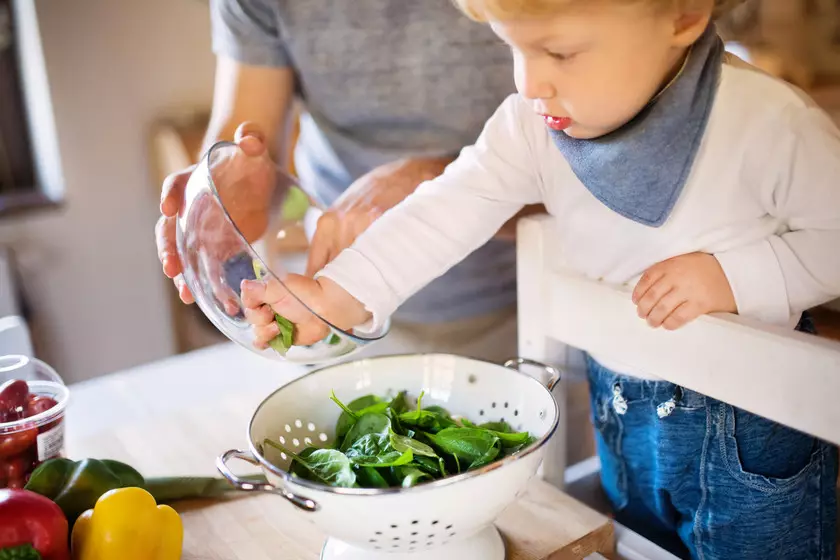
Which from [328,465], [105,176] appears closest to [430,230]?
[328,465]

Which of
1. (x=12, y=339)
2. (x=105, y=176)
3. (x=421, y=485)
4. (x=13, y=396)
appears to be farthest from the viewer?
(x=105, y=176)

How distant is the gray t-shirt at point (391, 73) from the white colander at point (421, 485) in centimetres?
31

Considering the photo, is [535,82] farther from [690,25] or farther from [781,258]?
[781,258]

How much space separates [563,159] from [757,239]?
0.58ft

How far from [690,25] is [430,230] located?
0.90 feet

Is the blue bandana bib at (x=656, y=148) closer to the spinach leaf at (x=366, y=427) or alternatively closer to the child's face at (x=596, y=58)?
the child's face at (x=596, y=58)

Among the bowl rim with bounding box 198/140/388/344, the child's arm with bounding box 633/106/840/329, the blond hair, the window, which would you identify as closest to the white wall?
the window

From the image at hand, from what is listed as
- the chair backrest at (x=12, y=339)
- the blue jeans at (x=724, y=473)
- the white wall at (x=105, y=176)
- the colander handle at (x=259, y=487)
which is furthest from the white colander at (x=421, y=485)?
the white wall at (x=105, y=176)

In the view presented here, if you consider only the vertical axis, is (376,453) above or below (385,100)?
below

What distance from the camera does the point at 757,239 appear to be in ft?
2.22

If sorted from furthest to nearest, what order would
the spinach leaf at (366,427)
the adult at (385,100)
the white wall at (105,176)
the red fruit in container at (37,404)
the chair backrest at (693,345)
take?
the white wall at (105,176), the adult at (385,100), the red fruit in container at (37,404), the spinach leaf at (366,427), the chair backrest at (693,345)

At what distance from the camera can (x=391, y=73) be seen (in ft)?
3.21

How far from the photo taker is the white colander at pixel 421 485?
57 cm

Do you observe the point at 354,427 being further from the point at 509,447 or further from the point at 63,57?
the point at 63,57
